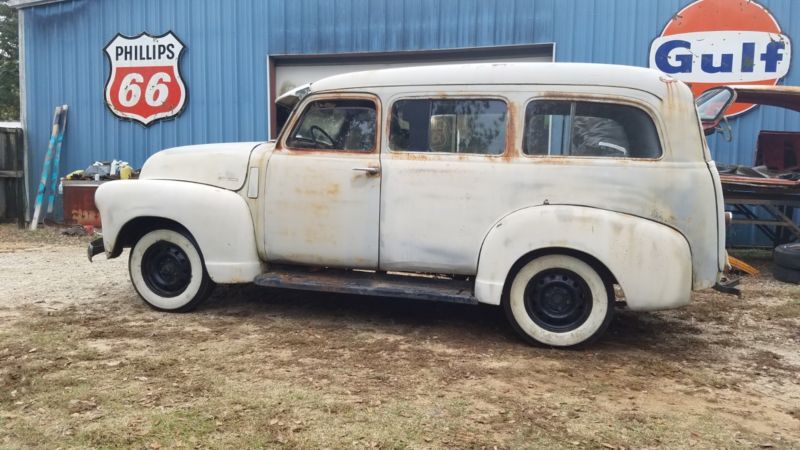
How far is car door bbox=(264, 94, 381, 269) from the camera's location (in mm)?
4844

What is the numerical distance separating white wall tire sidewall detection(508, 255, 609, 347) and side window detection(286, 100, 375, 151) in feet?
5.31

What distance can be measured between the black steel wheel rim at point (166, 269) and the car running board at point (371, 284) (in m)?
0.80

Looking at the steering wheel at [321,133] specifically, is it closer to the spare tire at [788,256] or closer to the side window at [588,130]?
the side window at [588,130]

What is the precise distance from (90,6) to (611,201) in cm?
1105

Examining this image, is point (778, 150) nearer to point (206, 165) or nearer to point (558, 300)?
point (558, 300)

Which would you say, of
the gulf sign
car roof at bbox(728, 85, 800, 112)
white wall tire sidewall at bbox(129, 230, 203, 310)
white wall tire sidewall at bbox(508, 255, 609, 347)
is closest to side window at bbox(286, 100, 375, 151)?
white wall tire sidewall at bbox(129, 230, 203, 310)

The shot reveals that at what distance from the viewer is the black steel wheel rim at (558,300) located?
4406 mm

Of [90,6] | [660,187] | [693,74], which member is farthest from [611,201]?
[90,6]

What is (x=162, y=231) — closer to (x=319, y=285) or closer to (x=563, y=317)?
(x=319, y=285)

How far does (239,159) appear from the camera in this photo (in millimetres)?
5109

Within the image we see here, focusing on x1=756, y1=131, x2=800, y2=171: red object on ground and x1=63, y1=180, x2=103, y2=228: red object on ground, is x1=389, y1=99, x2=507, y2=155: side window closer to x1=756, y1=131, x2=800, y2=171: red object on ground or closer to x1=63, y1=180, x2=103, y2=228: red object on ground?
x1=756, y1=131, x2=800, y2=171: red object on ground

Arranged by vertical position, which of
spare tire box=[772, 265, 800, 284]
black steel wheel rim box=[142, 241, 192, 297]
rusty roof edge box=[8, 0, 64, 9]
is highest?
rusty roof edge box=[8, 0, 64, 9]

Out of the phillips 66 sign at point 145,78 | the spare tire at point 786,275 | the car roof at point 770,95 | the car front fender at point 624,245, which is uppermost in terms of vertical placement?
the phillips 66 sign at point 145,78

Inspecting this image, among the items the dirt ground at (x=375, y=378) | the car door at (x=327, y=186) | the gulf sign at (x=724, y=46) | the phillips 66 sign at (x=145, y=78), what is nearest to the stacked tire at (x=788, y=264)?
the dirt ground at (x=375, y=378)
